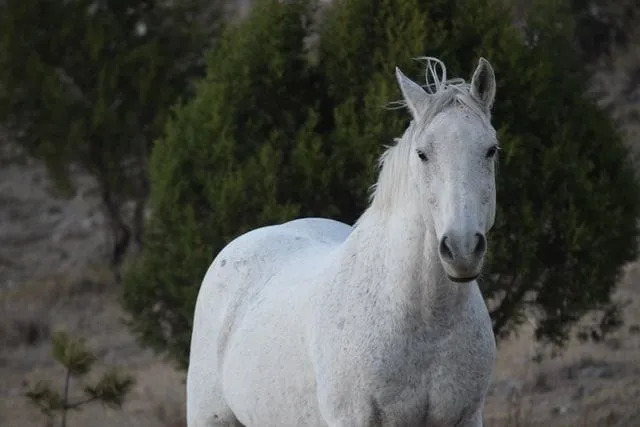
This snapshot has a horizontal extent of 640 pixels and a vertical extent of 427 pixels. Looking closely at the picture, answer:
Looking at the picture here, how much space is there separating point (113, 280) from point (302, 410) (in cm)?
1268

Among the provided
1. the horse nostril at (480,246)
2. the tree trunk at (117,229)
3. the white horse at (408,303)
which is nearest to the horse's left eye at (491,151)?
the white horse at (408,303)

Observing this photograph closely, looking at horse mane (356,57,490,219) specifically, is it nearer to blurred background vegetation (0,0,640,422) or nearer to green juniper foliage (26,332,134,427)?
blurred background vegetation (0,0,640,422)

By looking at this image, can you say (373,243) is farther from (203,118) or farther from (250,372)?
(203,118)

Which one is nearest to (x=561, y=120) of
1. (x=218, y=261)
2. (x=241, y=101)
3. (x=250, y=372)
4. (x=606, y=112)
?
(x=606, y=112)

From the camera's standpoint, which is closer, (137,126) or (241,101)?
(241,101)

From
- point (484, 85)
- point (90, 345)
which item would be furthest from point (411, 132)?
point (90, 345)

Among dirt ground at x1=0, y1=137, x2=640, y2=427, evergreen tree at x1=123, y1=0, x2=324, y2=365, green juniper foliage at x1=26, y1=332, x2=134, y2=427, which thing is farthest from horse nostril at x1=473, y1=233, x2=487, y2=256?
dirt ground at x1=0, y1=137, x2=640, y2=427

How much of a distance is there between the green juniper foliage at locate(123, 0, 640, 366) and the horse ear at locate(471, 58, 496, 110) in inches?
127

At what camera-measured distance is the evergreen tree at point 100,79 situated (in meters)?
16.5

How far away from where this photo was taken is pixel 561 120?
8.05 metres

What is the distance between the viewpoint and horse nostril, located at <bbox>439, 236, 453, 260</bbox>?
3855 millimetres

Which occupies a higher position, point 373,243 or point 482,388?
point 373,243

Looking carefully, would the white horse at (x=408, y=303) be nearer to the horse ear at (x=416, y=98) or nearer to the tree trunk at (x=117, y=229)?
the horse ear at (x=416, y=98)

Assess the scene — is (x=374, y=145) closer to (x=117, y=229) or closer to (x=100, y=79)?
(x=100, y=79)
